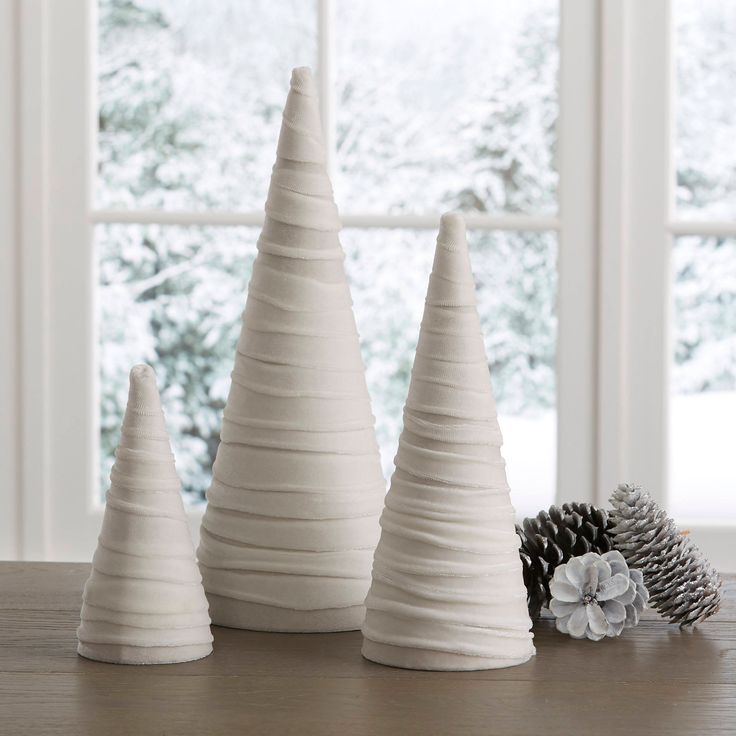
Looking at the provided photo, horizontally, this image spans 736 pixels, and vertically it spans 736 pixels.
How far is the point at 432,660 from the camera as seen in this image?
1.54 ft

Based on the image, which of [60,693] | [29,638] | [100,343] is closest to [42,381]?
[100,343]

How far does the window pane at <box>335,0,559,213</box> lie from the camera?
1.41 meters

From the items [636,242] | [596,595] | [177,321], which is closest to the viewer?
[596,595]

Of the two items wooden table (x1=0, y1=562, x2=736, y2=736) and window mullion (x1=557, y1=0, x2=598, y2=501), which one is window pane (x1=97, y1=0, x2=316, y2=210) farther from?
wooden table (x1=0, y1=562, x2=736, y2=736)

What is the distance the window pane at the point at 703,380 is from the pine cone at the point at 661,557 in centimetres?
85

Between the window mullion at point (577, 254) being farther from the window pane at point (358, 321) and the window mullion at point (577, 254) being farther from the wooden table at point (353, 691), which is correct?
the wooden table at point (353, 691)

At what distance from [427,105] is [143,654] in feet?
3.50

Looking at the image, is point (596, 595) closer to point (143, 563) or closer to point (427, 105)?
point (143, 563)

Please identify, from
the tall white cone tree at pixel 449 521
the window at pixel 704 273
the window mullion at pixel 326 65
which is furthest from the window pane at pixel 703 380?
the tall white cone tree at pixel 449 521

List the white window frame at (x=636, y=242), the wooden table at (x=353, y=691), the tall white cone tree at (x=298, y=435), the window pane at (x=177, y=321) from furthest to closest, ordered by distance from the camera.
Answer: the window pane at (x=177, y=321), the white window frame at (x=636, y=242), the tall white cone tree at (x=298, y=435), the wooden table at (x=353, y=691)

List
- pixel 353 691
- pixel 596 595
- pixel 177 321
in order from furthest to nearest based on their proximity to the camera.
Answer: pixel 177 321
pixel 596 595
pixel 353 691

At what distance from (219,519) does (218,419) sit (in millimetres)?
923

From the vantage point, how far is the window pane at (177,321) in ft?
4.69

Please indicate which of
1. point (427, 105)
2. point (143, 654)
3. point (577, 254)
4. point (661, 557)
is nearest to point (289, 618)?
point (143, 654)
